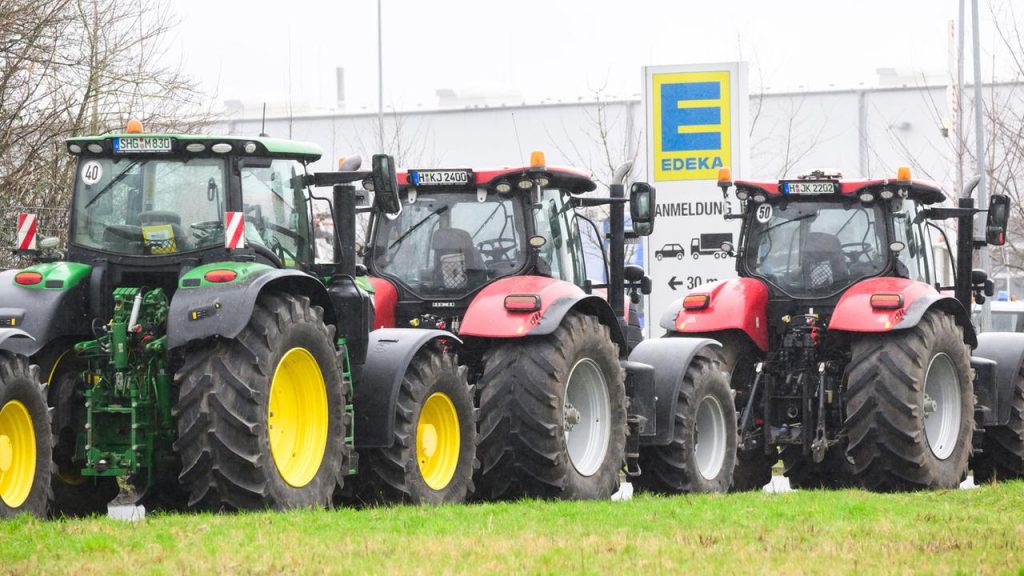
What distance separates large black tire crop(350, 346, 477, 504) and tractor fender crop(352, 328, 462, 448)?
9 centimetres

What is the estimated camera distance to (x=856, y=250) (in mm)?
15477

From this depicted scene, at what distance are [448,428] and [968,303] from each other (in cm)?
659

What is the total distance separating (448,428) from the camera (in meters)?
12.3

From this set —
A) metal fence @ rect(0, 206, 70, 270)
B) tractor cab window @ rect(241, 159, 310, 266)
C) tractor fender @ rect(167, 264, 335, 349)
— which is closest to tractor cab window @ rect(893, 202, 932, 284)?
tractor cab window @ rect(241, 159, 310, 266)

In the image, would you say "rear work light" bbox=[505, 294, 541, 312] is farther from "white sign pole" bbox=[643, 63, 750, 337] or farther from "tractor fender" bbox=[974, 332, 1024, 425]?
"white sign pole" bbox=[643, 63, 750, 337]

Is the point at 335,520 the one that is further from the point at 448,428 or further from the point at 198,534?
the point at 448,428

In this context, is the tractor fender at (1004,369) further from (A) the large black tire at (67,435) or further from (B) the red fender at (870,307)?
(A) the large black tire at (67,435)

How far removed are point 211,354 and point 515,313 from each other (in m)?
2.99

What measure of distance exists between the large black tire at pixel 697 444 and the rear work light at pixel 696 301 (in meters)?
0.86

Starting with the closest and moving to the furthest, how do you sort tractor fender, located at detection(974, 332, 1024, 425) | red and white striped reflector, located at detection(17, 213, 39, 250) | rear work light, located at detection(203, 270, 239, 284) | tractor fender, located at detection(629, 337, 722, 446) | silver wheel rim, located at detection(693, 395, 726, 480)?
1. rear work light, located at detection(203, 270, 239, 284)
2. red and white striped reflector, located at detection(17, 213, 39, 250)
3. tractor fender, located at detection(629, 337, 722, 446)
4. silver wheel rim, located at detection(693, 395, 726, 480)
5. tractor fender, located at detection(974, 332, 1024, 425)

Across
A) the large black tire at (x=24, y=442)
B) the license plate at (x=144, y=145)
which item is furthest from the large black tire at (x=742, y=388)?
the large black tire at (x=24, y=442)

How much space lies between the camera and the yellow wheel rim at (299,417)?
10891 millimetres

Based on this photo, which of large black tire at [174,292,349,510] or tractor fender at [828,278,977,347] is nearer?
large black tire at [174,292,349,510]

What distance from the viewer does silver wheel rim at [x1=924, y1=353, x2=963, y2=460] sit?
15148 millimetres
